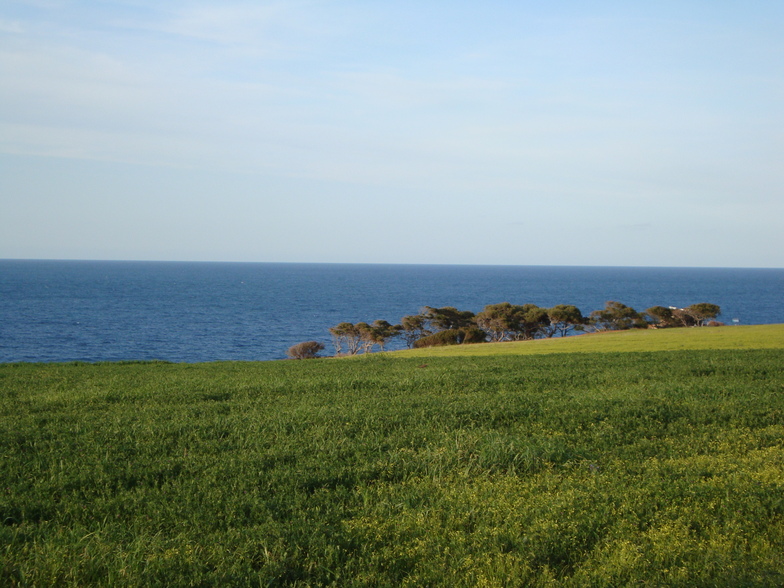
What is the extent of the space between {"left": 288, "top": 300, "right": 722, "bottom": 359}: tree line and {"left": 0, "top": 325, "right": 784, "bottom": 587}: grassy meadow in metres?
42.2

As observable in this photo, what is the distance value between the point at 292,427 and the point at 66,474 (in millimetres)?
3650

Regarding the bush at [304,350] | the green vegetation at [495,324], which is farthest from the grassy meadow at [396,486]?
the green vegetation at [495,324]

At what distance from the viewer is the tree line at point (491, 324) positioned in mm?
57062

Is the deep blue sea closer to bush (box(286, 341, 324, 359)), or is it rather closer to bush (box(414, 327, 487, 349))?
bush (box(286, 341, 324, 359))

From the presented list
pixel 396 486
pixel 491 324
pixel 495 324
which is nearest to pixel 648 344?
pixel 396 486

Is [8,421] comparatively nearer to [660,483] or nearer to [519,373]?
[660,483]

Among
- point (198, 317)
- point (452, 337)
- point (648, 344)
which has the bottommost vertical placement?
point (198, 317)

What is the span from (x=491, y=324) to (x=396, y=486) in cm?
5287

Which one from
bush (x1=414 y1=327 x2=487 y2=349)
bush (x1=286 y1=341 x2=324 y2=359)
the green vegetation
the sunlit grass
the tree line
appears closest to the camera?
the sunlit grass

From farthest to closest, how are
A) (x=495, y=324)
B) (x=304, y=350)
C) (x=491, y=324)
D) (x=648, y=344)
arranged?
(x=491, y=324) → (x=495, y=324) → (x=304, y=350) → (x=648, y=344)

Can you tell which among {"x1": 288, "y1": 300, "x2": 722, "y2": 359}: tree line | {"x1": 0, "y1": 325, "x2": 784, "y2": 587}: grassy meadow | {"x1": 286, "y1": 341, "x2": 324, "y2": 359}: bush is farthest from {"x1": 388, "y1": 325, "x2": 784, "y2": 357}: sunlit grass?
{"x1": 286, "y1": 341, "x2": 324, "y2": 359}: bush

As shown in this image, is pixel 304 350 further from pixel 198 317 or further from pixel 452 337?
pixel 198 317

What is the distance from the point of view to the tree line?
187ft

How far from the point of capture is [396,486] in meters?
7.32
